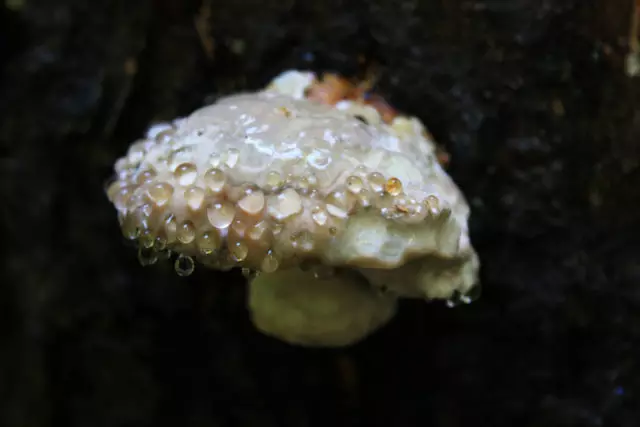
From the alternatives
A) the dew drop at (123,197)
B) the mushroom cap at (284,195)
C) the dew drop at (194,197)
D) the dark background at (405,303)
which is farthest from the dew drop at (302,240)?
the dark background at (405,303)

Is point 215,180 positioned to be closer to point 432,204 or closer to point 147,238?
point 147,238

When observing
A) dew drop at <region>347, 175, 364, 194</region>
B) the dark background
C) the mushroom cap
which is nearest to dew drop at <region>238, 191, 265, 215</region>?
the mushroom cap

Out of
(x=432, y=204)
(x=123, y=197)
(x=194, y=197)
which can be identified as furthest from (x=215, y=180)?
(x=432, y=204)

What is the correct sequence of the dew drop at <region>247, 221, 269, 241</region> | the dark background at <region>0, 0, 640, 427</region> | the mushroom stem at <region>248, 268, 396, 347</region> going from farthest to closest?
1. the dark background at <region>0, 0, 640, 427</region>
2. the mushroom stem at <region>248, 268, 396, 347</region>
3. the dew drop at <region>247, 221, 269, 241</region>

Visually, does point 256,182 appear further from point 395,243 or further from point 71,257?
point 71,257

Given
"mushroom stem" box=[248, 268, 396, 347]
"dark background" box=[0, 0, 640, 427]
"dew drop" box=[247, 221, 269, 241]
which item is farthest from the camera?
"dark background" box=[0, 0, 640, 427]

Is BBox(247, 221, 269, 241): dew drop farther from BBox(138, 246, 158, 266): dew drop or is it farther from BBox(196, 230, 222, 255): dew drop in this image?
BBox(138, 246, 158, 266): dew drop

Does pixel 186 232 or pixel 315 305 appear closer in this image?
pixel 186 232
